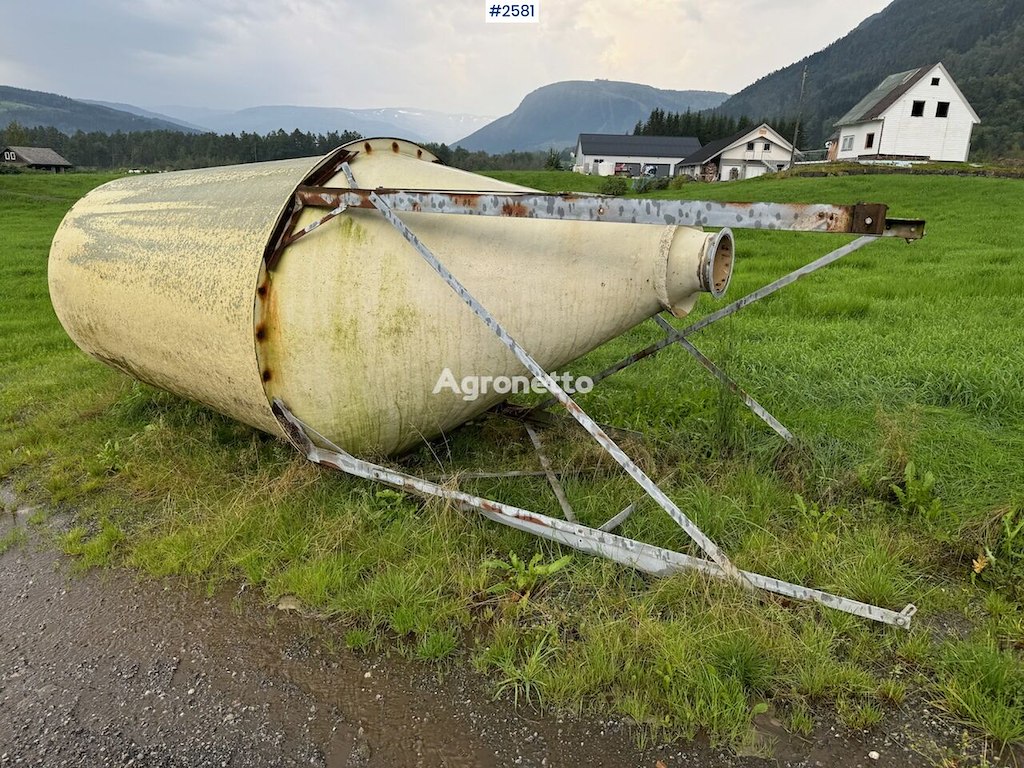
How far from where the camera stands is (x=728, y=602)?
105 inches

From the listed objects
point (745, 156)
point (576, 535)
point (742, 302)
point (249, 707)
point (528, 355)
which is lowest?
point (249, 707)

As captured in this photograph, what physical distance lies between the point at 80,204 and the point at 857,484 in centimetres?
566

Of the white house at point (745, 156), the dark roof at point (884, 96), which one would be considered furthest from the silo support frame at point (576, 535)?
the white house at point (745, 156)

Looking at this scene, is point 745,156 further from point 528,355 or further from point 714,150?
point 528,355

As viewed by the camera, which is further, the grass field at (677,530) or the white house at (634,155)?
the white house at (634,155)

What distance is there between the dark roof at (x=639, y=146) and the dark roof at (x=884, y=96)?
17.3m

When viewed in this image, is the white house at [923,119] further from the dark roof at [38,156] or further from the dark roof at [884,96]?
the dark roof at [38,156]

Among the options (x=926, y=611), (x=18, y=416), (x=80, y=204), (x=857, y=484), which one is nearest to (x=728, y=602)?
(x=926, y=611)

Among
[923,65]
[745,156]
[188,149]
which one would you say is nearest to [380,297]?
[745,156]

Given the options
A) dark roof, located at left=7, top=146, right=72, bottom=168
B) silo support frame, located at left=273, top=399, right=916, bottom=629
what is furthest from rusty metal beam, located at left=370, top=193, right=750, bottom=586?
dark roof, located at left=7, top=146, right=72, bottom=168

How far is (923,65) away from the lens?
45406mm

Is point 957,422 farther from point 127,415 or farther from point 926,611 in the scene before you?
point 127,415

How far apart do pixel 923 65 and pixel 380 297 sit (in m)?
56.5

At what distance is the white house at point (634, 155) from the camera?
2175 inches
